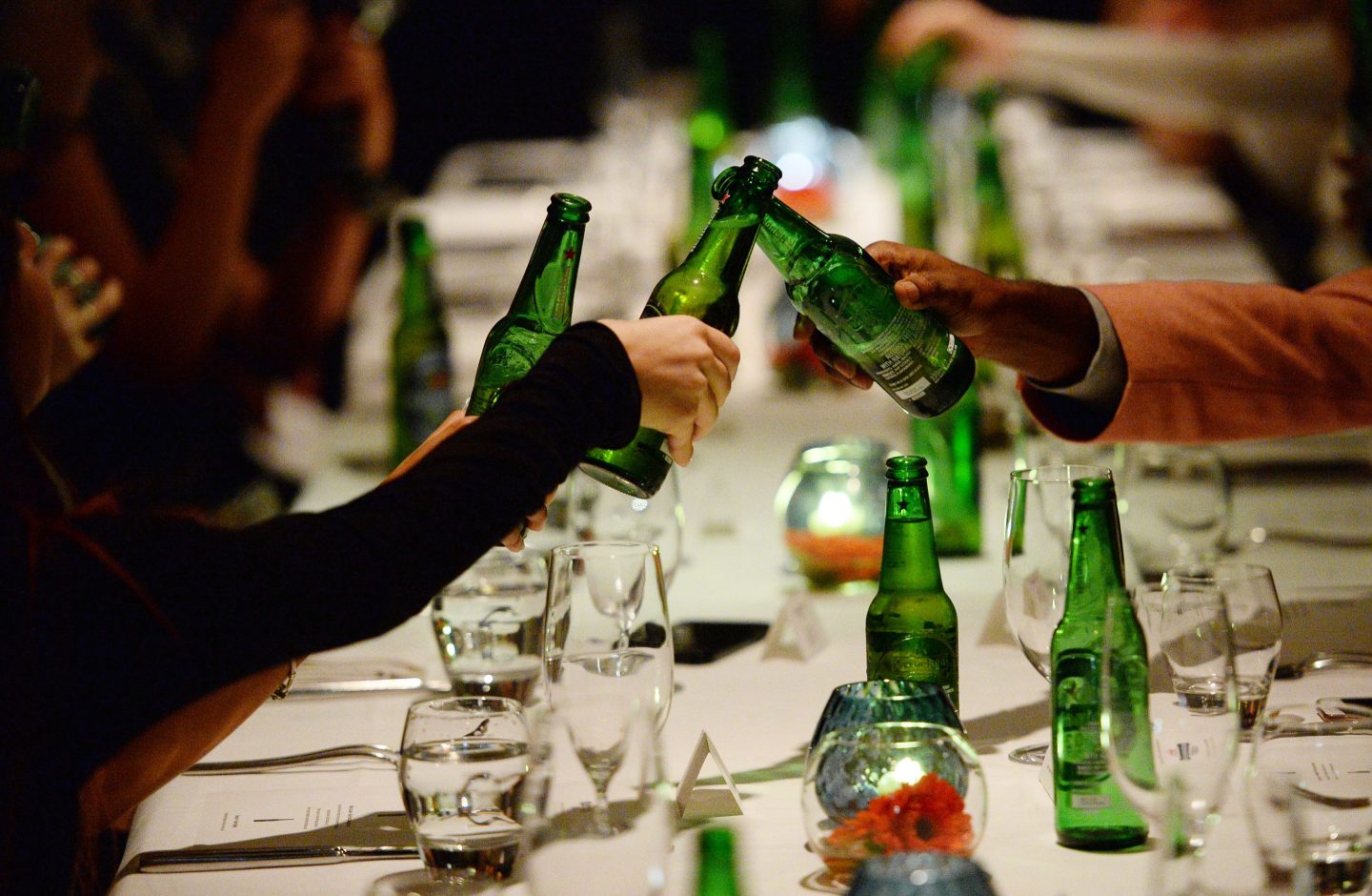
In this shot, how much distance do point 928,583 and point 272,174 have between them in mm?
3223

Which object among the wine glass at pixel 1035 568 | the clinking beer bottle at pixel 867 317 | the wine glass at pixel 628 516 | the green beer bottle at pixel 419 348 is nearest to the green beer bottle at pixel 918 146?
the green beer bottle at pixel 419 348

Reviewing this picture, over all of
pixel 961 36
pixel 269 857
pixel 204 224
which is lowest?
pixel 269 857

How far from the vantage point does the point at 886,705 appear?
0.86 m

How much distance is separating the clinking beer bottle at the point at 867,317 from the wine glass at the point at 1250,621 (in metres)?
0.27

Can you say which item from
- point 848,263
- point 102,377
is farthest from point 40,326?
point 102,377

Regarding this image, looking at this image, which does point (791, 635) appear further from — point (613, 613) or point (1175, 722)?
point (1175, 722)

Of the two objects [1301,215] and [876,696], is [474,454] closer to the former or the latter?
[876,696]

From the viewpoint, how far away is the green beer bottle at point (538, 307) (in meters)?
1.15

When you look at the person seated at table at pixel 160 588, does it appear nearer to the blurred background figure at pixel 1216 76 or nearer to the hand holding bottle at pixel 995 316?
the hand holding bottle at pixel 995 316

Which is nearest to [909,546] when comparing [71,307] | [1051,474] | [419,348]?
[1051,474]

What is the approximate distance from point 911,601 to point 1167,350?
446 mm

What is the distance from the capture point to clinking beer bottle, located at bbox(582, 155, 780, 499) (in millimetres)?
1142

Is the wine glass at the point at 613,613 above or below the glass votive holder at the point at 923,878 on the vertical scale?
above

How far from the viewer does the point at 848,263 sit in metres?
1.20
